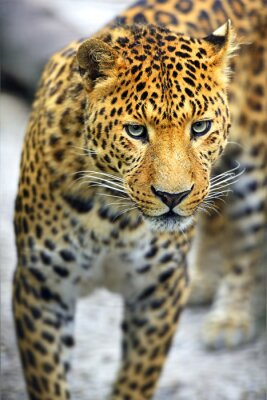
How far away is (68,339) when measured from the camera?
5949 mm

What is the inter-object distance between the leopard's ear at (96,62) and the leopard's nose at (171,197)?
0.58 metres

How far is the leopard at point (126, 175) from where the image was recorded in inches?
185

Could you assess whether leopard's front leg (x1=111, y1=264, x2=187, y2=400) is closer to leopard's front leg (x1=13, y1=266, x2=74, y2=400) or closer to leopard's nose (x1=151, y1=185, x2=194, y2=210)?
leopard's front leg (x1=13, y1=266, x2=74, y2=400)

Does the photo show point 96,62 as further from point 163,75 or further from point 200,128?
point 200,128

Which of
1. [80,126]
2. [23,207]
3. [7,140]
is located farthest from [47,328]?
[7,140]

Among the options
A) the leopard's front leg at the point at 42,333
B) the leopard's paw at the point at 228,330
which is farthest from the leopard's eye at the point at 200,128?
the leopard's paw at the point at 228,330

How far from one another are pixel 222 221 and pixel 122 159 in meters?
3.03

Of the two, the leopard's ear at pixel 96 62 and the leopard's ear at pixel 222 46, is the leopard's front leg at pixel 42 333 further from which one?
the leopard's ear at pixel 222 46

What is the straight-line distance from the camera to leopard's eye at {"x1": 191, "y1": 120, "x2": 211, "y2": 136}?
4.71m

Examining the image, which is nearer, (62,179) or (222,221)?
(62,179)

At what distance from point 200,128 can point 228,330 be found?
312 centimetres

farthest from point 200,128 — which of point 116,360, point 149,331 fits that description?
point 116,360

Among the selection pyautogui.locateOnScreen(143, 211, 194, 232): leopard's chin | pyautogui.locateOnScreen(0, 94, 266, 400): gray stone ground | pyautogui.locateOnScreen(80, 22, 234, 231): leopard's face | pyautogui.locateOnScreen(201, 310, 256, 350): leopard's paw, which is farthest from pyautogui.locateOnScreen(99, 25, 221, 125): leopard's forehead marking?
Result: pyautogui.locateOnScreen(201, 310, 256, 350): leopard's paw

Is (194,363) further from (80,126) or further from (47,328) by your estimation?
(80,126)
